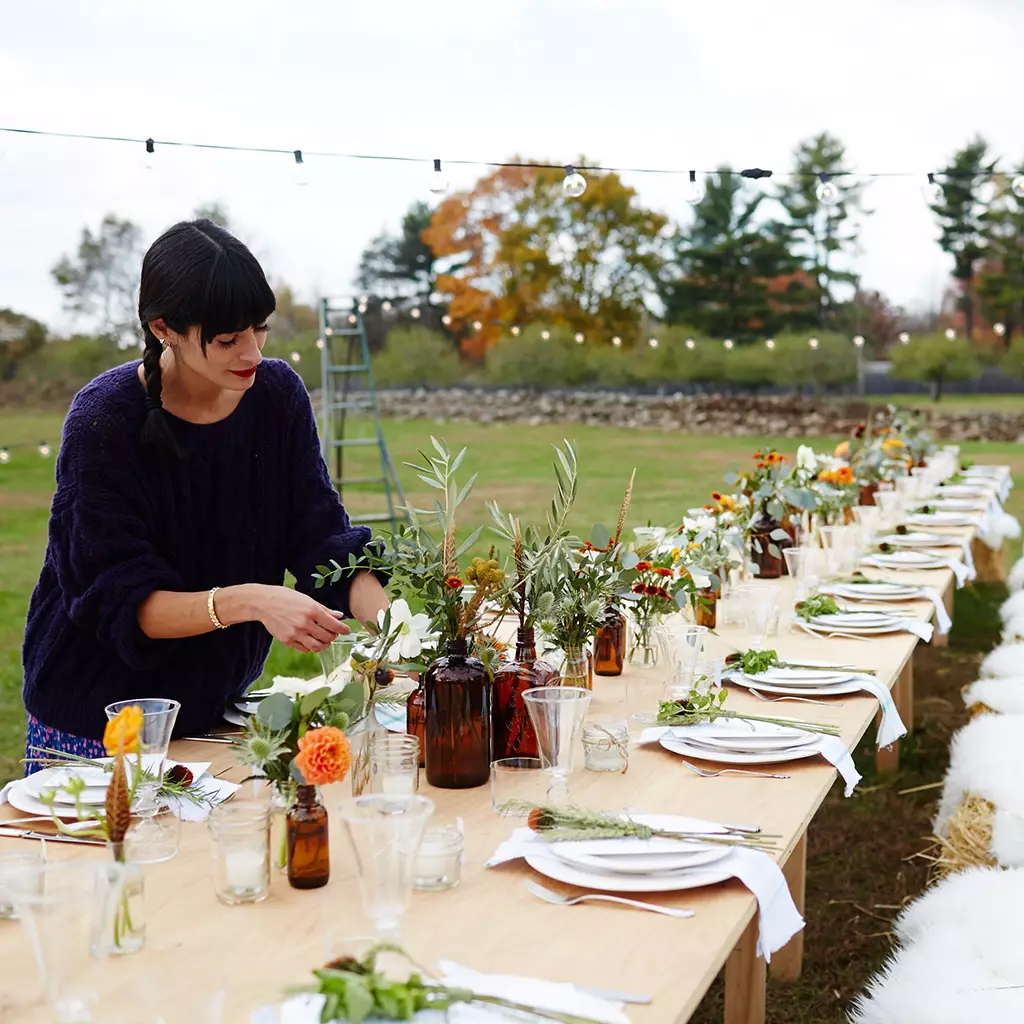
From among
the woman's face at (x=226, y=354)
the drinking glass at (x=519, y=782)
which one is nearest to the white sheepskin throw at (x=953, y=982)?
the drinking glass at (x=519, y=782)

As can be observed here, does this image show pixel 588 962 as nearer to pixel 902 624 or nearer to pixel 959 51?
pixel 902 624

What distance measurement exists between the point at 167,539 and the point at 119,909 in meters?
1.01

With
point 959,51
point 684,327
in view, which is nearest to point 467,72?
point 684,327

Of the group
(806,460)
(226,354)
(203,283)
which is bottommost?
(806,460)

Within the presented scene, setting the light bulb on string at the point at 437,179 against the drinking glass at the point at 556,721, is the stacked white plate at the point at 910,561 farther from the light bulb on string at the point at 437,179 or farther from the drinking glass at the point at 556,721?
the drinking glass at the point at 556,721

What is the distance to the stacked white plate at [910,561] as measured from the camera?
3695 mm

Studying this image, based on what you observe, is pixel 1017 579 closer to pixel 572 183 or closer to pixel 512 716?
pixel 572 183

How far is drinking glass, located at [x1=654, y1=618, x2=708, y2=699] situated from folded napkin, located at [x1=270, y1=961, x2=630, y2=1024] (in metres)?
1.00

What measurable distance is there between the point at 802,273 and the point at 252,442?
21.8 meters

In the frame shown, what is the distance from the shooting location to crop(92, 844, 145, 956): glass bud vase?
1013 mm

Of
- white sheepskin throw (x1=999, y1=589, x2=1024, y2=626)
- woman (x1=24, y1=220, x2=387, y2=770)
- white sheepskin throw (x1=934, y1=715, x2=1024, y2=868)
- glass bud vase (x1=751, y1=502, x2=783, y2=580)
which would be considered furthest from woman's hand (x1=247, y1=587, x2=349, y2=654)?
white sheepskin throw (x1=999, y1=589, x2=1024, y2=626)

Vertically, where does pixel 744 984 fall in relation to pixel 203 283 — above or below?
below

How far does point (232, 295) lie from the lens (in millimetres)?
1840

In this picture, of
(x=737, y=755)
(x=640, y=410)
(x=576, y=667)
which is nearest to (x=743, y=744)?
(x=737, y=755)
